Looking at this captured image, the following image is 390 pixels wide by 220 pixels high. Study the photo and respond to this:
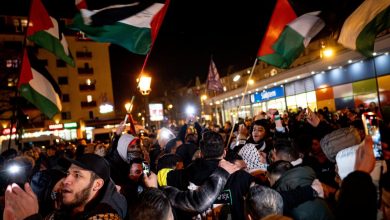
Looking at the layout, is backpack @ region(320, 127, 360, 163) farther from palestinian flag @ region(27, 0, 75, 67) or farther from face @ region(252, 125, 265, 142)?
palestinian flag @ region(27, 0, 75, 67)

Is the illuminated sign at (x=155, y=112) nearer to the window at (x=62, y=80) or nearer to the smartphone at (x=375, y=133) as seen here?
the smartphone at (x=375, y=133)

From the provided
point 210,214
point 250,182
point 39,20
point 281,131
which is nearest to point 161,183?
point 210,214

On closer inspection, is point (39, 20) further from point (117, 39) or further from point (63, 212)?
point (63, 212)

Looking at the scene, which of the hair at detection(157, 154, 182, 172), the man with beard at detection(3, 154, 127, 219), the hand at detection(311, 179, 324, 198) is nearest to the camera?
the man with beard at detection(3, 154, 127, 219)

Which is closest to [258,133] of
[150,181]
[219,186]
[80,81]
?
[219,186]

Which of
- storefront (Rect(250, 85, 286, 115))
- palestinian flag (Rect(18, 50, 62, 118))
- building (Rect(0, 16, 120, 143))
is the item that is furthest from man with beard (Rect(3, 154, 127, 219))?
building (Rect(0, 16, 120, 143))

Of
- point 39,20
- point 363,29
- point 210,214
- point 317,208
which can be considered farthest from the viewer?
point 39,20

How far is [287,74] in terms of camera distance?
22234 millimetres

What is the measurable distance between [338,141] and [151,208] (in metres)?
2.53

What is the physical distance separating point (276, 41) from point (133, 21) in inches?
121

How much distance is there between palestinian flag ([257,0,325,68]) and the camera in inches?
289

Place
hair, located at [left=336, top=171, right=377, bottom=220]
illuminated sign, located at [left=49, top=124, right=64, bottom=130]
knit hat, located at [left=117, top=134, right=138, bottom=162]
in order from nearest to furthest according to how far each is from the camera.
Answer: hair, located at [left=336, top=171, right=377, bottom=220] < knit hat, located at [left=117, top=134, right=138, bottom=162] < illuminated sign, located at [left=49, top=124, right=64, bottom=130]

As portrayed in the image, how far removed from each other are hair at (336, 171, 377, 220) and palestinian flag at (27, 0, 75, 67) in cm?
730

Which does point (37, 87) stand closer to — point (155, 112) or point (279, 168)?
point (279, 168)
